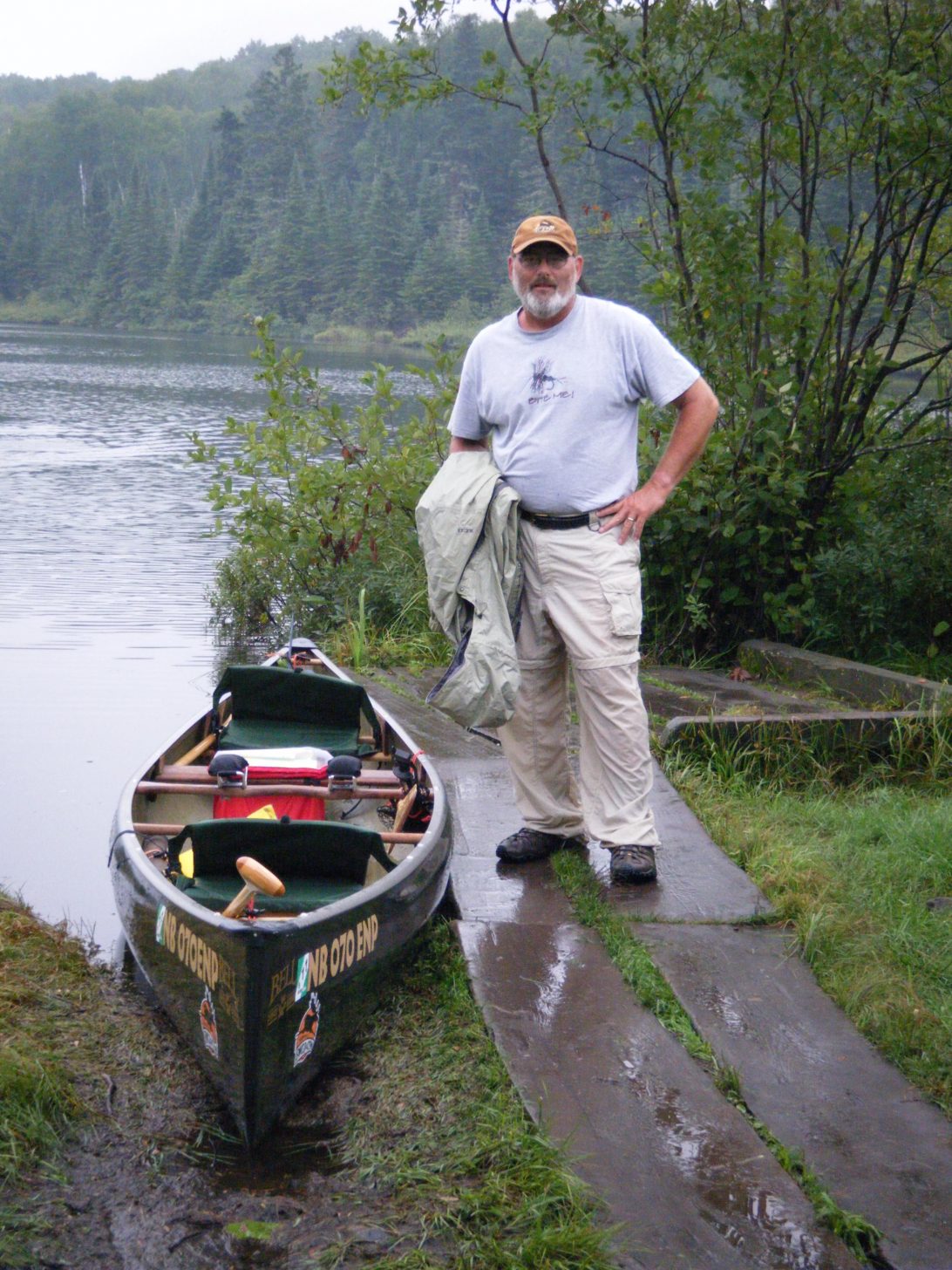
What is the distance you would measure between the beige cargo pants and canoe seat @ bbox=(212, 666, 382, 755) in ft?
4.31

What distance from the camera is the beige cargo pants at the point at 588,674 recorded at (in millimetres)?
4656

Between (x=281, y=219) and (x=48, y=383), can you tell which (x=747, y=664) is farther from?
(x=281, y=219)

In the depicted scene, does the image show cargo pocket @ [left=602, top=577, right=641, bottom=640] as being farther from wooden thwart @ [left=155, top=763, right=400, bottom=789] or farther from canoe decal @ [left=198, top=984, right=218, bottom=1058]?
canoe decal @ [left=198, top=984, right=218, bottom=1058]

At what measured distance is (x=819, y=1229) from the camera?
3.09m

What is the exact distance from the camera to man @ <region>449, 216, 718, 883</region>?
4543 millimetres

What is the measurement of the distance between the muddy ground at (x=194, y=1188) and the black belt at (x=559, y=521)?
1759 mm

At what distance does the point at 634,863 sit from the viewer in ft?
15.9

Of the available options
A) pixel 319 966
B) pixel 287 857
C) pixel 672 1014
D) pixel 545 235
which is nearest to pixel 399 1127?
pixel 319 966

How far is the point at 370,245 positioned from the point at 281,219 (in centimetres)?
1234

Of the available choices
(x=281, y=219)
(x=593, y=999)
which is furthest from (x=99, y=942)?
(x=281, y=219)

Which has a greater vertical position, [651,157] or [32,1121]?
[651,157]

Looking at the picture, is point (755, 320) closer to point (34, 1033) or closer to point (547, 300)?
point (547, 300)

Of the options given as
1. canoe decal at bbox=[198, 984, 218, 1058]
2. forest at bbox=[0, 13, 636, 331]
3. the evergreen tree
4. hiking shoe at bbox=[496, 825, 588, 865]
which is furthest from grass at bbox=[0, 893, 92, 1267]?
the evergreen tree

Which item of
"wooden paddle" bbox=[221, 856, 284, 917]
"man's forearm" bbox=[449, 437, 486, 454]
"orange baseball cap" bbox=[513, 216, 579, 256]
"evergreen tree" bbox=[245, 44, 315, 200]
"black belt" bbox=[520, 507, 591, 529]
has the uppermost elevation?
"evergreen tree" bbox=[245, 44, 315, 200]
